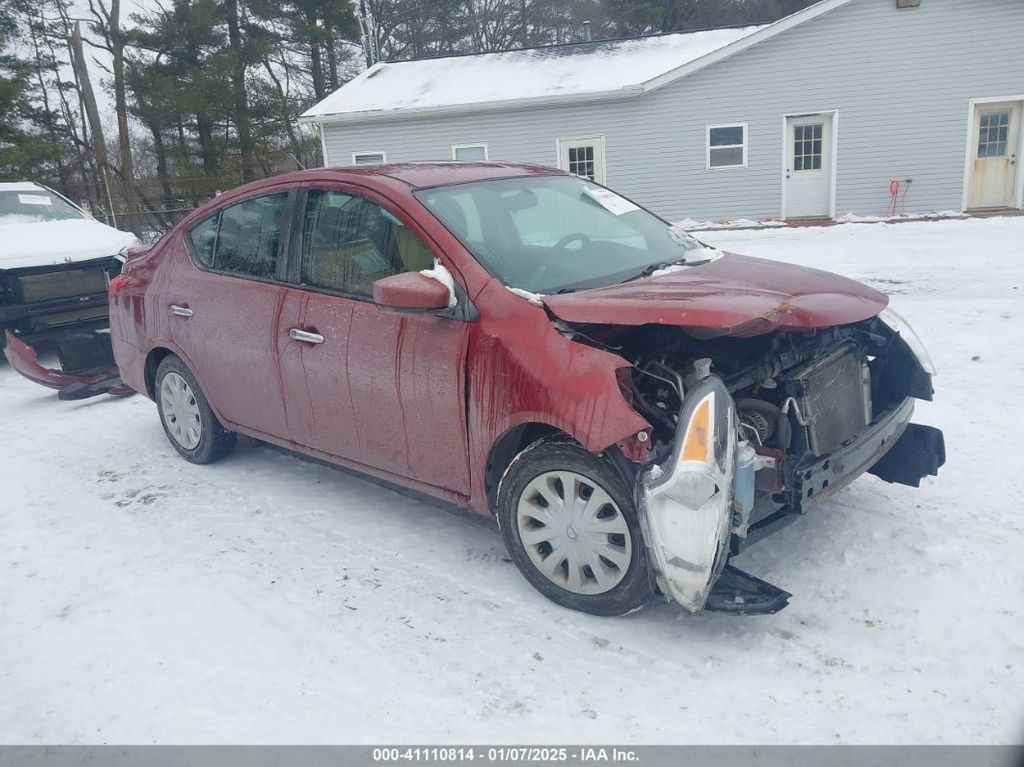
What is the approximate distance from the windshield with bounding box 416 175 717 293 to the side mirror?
288mm

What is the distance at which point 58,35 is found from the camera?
27594 mm

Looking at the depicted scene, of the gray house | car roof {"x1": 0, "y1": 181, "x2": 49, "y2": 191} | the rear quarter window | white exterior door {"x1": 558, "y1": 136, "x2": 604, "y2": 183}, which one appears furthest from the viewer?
white exterior door {"x1": 558, "y1": 136, "x2": 604, "y2": 183}

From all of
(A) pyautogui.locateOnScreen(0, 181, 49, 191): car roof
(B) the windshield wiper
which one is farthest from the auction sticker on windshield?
(A) pyautogui.locateOnScreen(0, 181, 49, 191): car roof

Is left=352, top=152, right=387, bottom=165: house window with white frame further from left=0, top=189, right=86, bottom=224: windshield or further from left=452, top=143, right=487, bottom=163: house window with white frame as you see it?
left=0, top=189, right=86, bottom=224: windshield

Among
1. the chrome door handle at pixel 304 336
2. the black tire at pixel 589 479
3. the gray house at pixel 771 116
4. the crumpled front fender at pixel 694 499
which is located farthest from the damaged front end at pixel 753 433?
the gray house at pixel 771 116

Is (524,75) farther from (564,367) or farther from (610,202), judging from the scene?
(564,367)

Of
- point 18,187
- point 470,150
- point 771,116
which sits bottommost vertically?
point 18,187

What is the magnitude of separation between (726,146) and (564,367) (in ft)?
54.0

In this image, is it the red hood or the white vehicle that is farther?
the white vehicle

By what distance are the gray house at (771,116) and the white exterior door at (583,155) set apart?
34 mm

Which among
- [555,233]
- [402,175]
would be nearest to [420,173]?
[402,175]

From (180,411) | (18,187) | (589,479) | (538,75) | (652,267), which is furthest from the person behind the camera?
(538,75)

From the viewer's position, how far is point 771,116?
17.5m

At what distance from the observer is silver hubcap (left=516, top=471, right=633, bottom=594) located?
3096 millimetres
